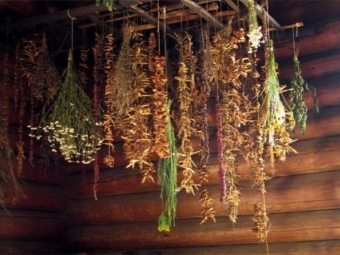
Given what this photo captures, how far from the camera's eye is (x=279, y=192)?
11.0 feet

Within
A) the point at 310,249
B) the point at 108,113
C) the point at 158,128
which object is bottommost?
the point at 310,249

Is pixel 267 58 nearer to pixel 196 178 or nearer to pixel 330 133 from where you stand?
pixel 330 133

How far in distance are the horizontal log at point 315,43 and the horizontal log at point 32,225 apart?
2.04 meters

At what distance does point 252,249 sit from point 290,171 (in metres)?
0.57

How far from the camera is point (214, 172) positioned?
3535mm

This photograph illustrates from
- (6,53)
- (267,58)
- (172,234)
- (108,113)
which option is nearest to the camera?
(267,58)

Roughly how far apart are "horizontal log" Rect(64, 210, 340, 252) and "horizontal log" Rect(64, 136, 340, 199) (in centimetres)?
26

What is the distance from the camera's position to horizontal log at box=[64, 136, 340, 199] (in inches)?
127

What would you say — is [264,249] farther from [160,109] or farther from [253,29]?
[253,29]

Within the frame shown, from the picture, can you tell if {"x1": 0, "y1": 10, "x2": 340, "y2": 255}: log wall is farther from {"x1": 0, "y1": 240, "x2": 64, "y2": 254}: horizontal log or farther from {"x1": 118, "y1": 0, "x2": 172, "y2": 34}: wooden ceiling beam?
{"x1": 118, "y1": 0, "x2": 172, "y2": 34}: wooden ceiling beam

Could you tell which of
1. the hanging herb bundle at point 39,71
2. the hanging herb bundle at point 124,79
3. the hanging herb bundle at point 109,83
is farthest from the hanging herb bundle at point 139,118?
the hanging herb bundle at point 39,71

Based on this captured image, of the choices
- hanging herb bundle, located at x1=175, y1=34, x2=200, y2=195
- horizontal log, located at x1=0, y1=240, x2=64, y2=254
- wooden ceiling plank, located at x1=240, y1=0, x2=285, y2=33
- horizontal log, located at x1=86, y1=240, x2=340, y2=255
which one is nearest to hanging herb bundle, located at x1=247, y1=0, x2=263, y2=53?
wooden ceiling plank, located at x1=240, y1=0, x2=285, y2=33

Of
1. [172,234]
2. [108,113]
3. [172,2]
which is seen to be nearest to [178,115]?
[108,113]

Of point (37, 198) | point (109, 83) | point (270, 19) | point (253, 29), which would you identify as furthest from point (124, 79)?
point (37, 198)
